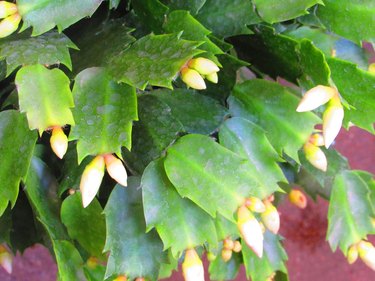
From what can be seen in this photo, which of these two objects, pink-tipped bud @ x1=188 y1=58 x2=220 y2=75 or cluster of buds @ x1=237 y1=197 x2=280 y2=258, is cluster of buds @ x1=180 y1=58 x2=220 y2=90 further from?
cluster of buds @ x1=237 y1=197 x2=280 y2=258

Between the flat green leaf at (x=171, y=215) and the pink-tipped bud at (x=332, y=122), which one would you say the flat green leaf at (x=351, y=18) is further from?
the flat green leaf at (x=171, y=215)

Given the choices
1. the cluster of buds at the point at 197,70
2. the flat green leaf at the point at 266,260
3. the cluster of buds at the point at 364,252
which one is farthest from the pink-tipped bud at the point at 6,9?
the cluster of buds at the point at 364,252

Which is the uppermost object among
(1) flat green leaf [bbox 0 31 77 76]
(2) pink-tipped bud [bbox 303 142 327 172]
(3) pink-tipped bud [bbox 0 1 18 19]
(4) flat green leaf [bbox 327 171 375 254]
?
(3) pink-tipped bud [bbox 0 1 18 19]

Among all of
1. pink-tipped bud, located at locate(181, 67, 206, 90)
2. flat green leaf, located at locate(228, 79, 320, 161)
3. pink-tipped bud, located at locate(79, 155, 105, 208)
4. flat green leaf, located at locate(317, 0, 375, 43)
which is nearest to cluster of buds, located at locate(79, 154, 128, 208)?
pink-tipped bud, located at locate(79, 155, 105, 208)

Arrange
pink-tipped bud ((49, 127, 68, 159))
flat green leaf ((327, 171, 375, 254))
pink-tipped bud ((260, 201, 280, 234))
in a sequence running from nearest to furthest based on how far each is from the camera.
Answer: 1. pink-tipped bud ((49, 127, 68, 159))
2. pink-tipped bud ((260, 201, 280, 234))
3. flat green leaf ((327, 171, 375, 254))

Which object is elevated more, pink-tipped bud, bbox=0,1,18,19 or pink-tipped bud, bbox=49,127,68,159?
pink-tipped bud, bbox=0,1,18,19

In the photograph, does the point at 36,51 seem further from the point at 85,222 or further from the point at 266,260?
the point at 266,260

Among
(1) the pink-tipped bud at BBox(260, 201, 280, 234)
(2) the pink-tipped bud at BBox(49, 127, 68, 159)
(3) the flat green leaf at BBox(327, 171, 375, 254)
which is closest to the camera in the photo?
(2) the pink-tipped bud at BBox(49, 127, 68, 159)
